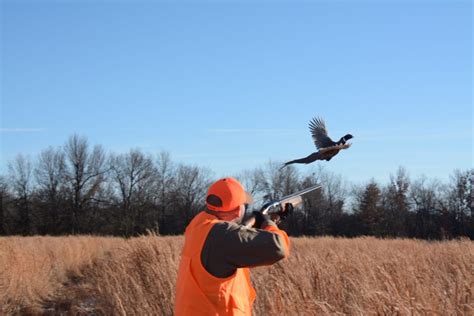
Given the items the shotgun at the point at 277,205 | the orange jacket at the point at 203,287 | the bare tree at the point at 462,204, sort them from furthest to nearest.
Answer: the bare tree at the point at 462,204 < the shotgun at the point at 277,205 < the orange jacket at the point at 203,287

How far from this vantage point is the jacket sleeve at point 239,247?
10.1ft

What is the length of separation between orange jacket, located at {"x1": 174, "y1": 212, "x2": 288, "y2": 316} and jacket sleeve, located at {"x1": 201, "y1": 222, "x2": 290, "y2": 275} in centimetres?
5

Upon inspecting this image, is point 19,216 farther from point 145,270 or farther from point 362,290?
point 362,290

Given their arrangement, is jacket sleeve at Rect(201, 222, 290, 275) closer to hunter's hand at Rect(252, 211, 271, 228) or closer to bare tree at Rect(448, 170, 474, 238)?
hunter's hand at Rect(252, 211, 271, 228)

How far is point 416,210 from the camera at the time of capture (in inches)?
1724

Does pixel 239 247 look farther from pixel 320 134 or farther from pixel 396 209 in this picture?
pixel 396 209

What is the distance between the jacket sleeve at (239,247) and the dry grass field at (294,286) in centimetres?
117

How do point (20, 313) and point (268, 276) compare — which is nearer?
point (268, 276)

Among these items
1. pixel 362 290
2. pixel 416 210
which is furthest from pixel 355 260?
pixel 416 210

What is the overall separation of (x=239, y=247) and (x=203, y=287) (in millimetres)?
342

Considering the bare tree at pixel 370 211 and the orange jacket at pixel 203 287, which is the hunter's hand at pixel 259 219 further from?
the bare tree at pixel 370 211

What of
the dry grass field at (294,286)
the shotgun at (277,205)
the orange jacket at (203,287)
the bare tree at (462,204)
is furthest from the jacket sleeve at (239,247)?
the bare tree at (462,204)

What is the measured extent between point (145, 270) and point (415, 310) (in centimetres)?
482

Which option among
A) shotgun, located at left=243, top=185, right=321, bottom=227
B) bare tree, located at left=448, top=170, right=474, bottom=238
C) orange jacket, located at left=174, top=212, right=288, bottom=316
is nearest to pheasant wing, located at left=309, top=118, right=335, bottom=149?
shotgun, located at left=243, top=185, right=321, bottom=227
